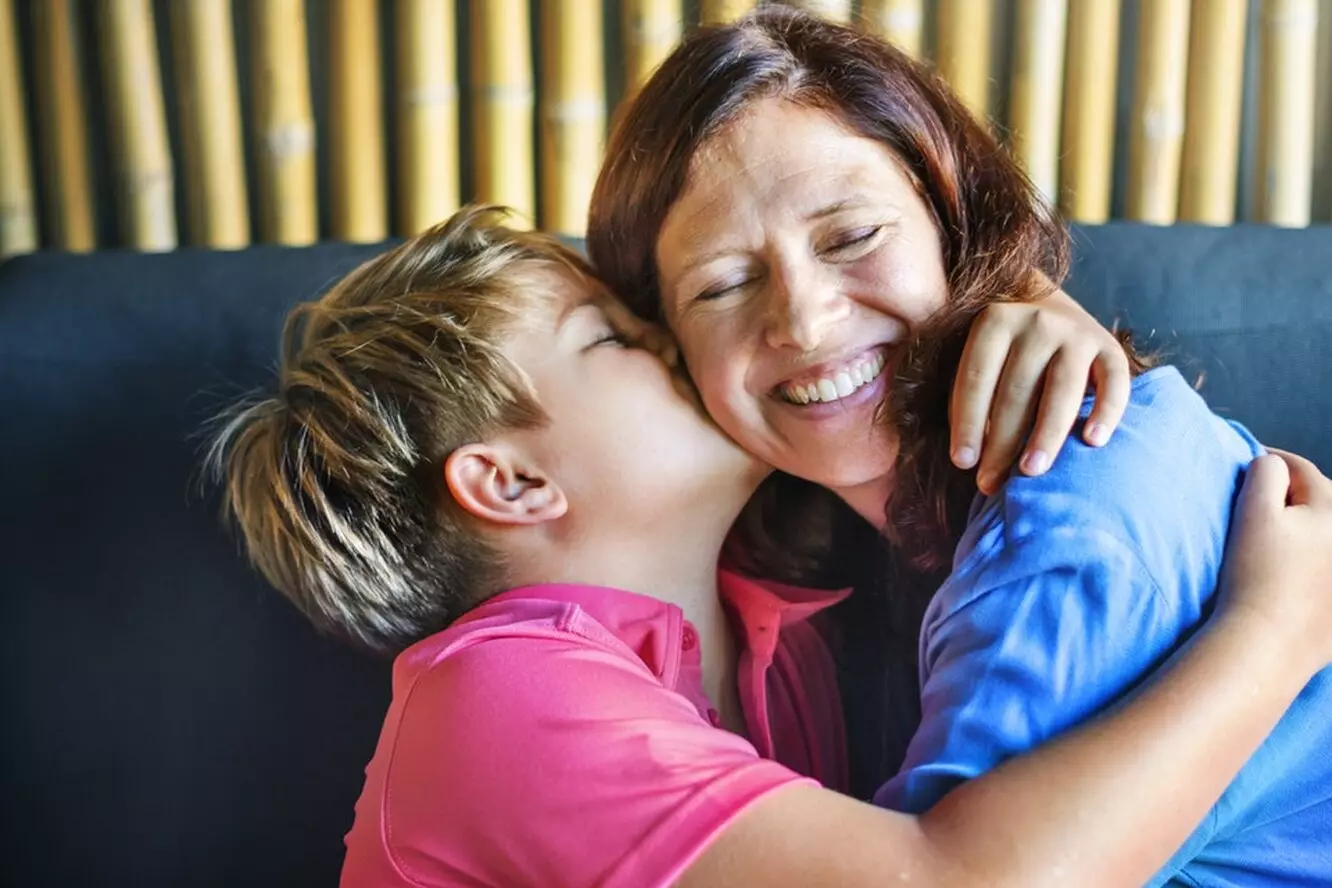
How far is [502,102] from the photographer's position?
161cm

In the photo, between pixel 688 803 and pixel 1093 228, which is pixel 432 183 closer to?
pixel 1093 228

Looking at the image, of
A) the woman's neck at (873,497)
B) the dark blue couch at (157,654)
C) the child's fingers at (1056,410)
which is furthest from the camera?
the dark blue couch at (157,654)

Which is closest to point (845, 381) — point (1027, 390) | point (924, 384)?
point (924, 384)

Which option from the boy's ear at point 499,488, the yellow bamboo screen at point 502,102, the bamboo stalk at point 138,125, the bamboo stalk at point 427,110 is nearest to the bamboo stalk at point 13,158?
the bamboo stalk at point 138,125

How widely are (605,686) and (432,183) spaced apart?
3.10ft

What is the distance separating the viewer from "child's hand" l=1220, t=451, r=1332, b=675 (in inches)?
35.0

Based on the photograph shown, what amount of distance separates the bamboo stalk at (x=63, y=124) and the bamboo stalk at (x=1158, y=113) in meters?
1.37

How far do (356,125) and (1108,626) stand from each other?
1184mm

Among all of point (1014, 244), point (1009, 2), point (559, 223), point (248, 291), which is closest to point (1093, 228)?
point (1014, 244)

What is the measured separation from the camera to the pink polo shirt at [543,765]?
0.82m

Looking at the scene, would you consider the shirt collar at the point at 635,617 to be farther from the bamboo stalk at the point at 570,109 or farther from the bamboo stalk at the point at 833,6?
the bamboo stalk at the point at 833,6

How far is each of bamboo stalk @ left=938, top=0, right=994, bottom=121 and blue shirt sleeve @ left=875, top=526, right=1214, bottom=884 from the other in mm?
893

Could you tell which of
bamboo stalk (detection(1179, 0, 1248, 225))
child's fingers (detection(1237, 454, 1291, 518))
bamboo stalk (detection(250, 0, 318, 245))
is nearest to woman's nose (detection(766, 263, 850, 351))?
child's fingers (detection(1237, 454, 1291, 518))

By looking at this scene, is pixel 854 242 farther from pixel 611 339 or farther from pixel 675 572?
pixel 675 572
